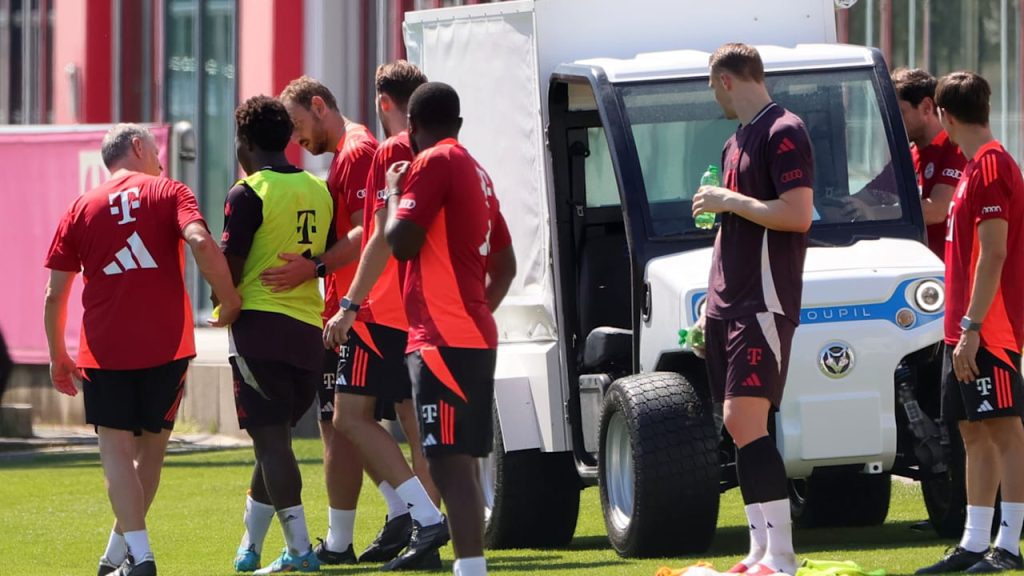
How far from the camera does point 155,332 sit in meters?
8.12

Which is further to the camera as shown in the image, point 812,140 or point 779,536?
point 812,140

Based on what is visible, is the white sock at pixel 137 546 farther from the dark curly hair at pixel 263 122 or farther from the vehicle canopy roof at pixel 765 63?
the vehicle canopy roof at pixel 765 63

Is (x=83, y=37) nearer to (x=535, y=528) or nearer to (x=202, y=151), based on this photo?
(x=202, y=151)

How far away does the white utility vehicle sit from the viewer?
821 cm

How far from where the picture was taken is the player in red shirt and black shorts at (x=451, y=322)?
6.71m

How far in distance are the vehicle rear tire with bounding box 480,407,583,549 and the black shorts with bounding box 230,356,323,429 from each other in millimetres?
1414

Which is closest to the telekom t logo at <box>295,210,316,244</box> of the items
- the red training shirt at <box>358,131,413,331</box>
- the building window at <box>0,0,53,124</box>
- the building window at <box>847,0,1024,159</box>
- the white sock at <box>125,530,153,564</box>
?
the red training shirt at <box>358,131,413,331</box>

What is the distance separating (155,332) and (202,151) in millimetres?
15434

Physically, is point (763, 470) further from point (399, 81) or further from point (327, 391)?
point (327, 391)

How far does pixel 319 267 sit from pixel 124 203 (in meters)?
0.82

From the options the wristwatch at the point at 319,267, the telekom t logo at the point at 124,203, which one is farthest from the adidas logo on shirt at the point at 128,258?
the wristwatch at the point at 319,267

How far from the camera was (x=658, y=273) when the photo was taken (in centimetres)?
859

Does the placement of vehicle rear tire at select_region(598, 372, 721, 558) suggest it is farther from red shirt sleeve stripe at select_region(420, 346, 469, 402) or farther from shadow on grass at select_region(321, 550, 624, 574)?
red shirt sleeve stripe at select_region(420, 346, 469, 402)

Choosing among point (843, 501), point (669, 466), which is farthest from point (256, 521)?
point (843, 501)
